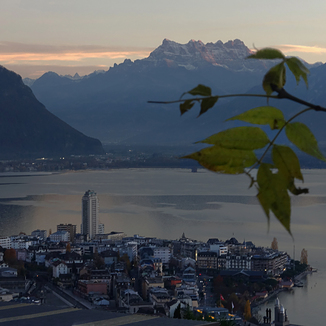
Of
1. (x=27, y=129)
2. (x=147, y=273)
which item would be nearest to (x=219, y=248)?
(x=147, y=273)

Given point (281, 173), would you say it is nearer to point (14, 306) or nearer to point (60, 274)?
point (14, 306)

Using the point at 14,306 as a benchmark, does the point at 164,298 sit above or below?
below

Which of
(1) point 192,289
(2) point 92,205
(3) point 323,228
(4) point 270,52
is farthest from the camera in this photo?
(2) point 92,205

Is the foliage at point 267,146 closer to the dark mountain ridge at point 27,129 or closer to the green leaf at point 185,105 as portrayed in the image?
the green leaf at point 185,105

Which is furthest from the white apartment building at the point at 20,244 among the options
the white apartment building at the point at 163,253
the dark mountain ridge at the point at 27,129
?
the dark mountain ridge at the point at 27,129

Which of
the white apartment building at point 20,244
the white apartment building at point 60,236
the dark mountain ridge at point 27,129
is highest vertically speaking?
the dark mountain ridge at point 27,129

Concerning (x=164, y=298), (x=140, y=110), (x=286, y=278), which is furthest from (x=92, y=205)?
(x=140, y=110)
